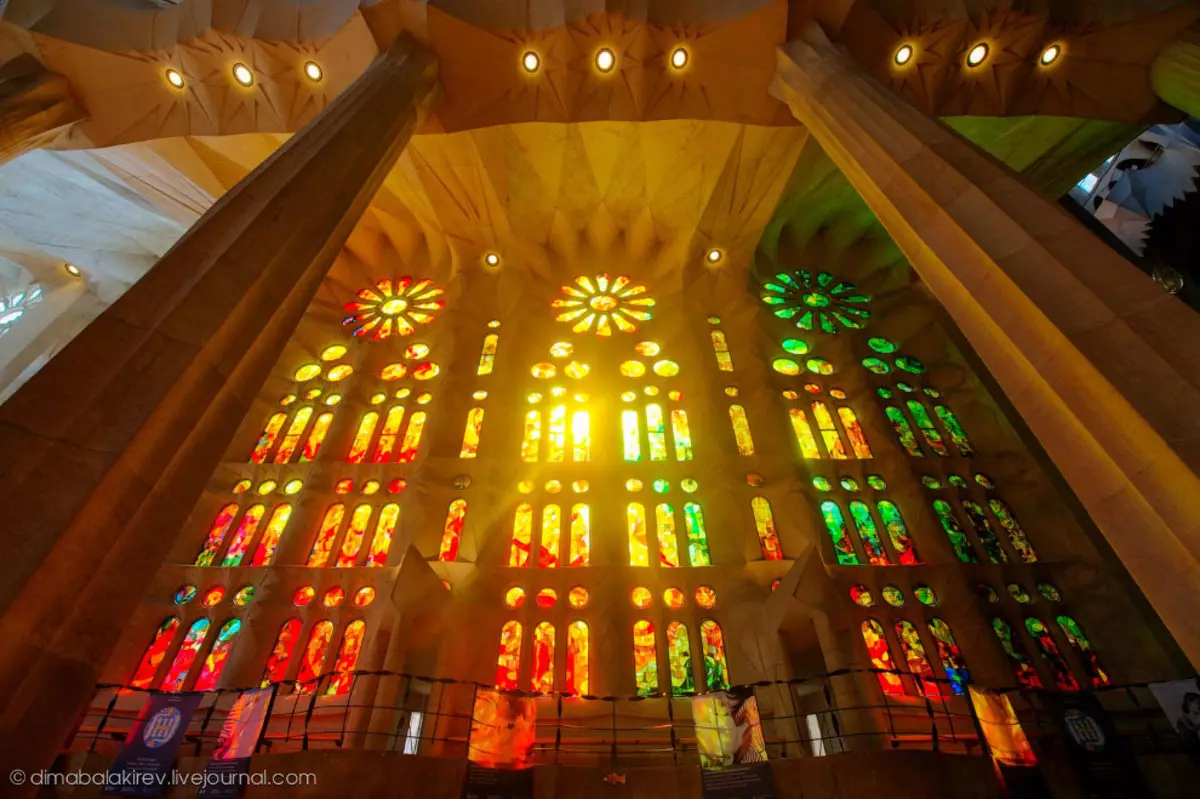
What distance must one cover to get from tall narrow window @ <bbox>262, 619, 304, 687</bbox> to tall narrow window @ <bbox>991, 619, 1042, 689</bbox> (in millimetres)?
10519

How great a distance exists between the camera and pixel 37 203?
1366cm

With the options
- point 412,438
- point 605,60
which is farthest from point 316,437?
point 605,60

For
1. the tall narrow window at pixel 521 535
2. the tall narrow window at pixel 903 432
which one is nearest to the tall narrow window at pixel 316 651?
the tall narrow window at pixel 521 535

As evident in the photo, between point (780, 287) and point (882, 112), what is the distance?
9.61 metres

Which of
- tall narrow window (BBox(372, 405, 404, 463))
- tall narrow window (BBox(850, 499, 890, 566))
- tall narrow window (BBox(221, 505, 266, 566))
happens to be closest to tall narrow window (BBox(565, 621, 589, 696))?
tall narrow window (BBox(850, 499, 890, 566))

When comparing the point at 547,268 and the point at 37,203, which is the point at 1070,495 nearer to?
the point at 547,268

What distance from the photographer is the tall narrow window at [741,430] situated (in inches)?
473

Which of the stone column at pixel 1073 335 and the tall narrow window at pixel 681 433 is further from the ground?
the tall narrow window at pixel 681 433

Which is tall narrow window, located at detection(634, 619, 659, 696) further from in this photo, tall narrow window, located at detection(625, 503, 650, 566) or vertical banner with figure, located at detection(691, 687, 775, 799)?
vertical banner with figure, located at detection(691, 687, 775, 799)

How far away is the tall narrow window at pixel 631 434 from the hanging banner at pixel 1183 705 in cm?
781

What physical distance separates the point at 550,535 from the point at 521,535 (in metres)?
0.51

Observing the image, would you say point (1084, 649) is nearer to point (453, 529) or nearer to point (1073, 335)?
point (1073, 335)

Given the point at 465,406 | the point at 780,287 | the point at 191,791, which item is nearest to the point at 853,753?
the point at 191,791

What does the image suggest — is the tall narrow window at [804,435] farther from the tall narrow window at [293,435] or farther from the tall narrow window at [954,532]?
the tall narrow window at [293,435]
